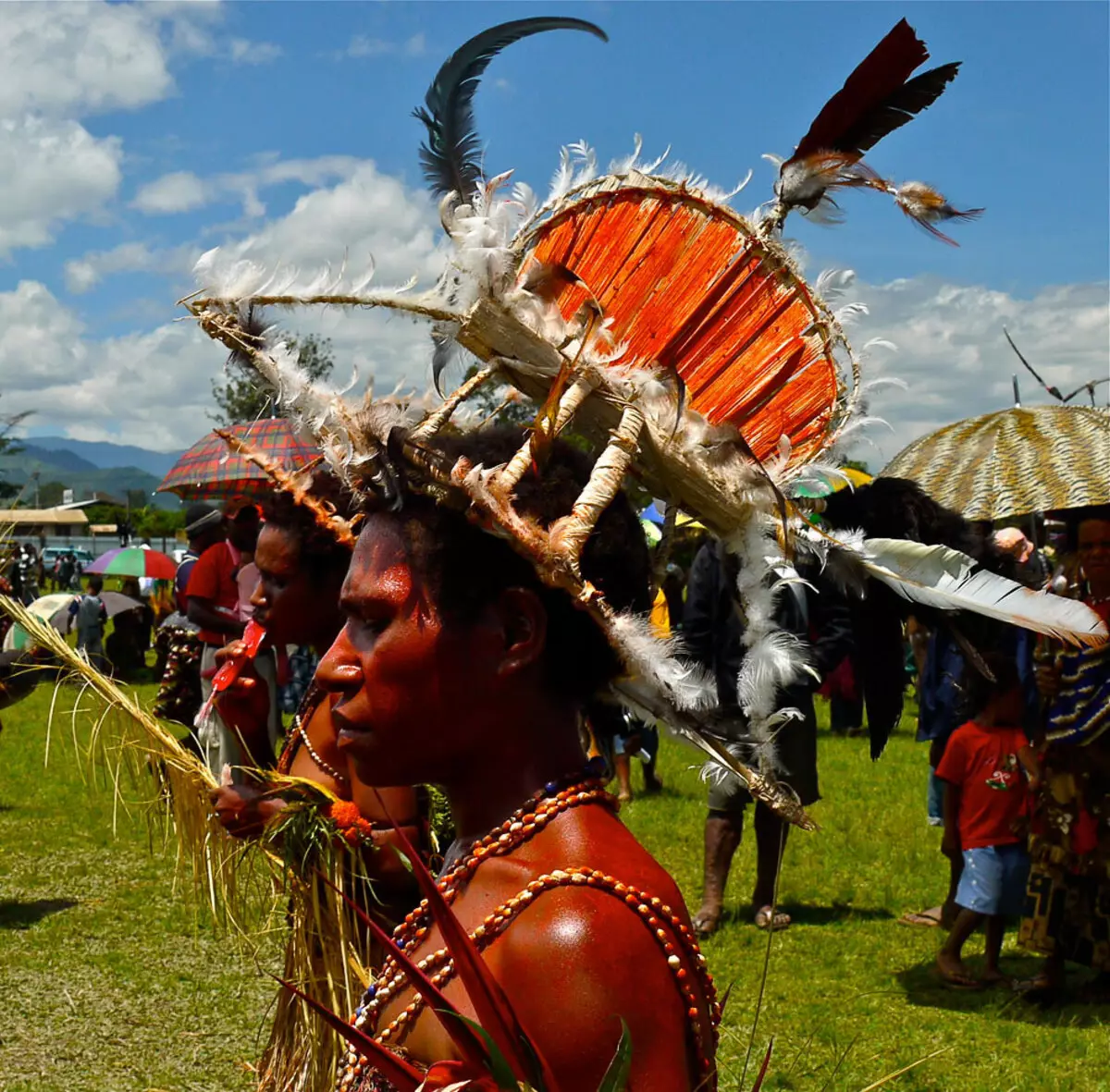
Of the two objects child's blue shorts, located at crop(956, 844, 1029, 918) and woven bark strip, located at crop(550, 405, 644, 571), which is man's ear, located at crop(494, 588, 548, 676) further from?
child's blue shorts, located at crop(956, 844, 1029, 918)

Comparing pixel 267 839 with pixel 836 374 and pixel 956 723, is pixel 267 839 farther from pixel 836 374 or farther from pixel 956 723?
pixel 956 723

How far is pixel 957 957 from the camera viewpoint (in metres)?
6.00

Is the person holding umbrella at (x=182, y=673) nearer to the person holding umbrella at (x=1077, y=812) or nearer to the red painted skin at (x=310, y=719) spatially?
the red painted skin at (x=310, y=719)

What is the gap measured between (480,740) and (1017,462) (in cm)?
420

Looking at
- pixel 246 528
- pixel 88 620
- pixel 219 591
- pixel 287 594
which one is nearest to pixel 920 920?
pixel 246 528

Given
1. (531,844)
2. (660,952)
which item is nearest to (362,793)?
(531,844)

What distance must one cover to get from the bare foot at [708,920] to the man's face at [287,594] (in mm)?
3755

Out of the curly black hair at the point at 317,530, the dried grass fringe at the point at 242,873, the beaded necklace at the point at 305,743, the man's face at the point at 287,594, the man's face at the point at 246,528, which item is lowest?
the dried grass fringe at the point at 242,873

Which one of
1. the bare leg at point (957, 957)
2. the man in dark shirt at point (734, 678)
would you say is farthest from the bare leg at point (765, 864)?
the bare leg at point (957, 957)

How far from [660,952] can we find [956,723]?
211 inches

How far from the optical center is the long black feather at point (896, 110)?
2.03m

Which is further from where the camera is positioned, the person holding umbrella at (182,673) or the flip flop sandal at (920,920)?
the person holding umbrella at (182,673)

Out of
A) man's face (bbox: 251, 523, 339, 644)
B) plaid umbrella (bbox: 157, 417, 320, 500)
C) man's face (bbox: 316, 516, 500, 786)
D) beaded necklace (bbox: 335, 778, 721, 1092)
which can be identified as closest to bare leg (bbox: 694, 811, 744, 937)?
plaid umbrella (bbox: 157, 417, 320, 500)

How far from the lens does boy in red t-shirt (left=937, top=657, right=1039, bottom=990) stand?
5902 mm
